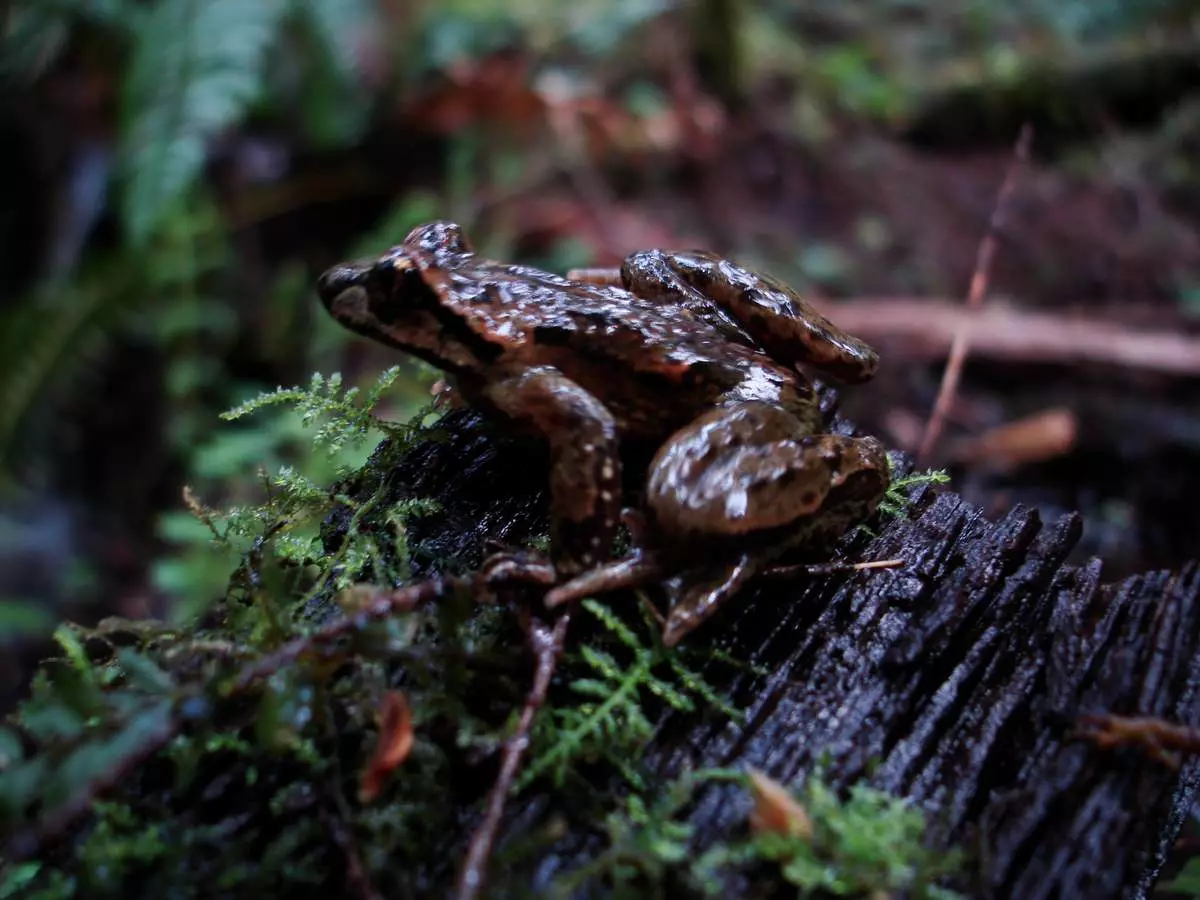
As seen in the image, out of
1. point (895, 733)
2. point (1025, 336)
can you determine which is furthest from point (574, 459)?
point (1025, 336)

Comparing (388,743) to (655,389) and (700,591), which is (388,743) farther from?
(655,389)

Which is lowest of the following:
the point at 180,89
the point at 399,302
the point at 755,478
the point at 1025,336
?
the point at 1025,336

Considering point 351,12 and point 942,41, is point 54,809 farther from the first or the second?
point 942,41

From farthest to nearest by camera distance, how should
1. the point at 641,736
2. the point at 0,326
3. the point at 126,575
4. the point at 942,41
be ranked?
the point at 942,41 → the point at 126,575 → the point at 0,326 → the point at 641,736

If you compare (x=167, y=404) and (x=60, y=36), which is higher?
(x=60, y=36)

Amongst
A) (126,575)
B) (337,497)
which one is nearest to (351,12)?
(126,575)

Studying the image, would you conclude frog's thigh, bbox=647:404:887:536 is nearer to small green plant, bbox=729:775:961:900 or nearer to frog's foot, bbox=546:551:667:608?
frog's foot, bbox=546:551:667:608

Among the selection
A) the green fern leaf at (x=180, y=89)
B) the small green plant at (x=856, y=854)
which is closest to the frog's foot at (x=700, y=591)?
the small green plant at (x=856, y=854)
